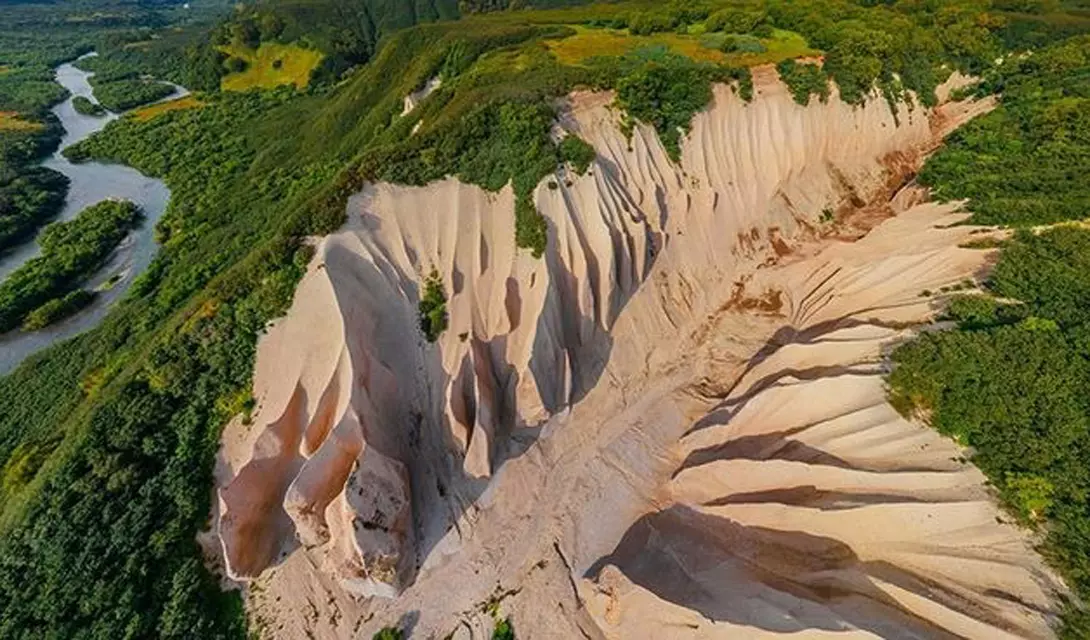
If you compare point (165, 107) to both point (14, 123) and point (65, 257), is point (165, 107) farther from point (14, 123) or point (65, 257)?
point (65, 257)

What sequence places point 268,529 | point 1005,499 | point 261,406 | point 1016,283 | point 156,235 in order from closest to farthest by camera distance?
point 1005,499 → point 268,529 → point 261,406 → point 1016,283 → point 156,235

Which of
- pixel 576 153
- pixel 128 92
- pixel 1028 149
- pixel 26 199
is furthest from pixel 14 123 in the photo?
pixel 1028 149

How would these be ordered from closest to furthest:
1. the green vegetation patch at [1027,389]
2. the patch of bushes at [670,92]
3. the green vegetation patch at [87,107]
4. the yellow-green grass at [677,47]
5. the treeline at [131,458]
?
the green vegetation patch at [1027,389] < the treeline at [131,458] < the patch of bushes at [670,92] < the yellow-green grass at [677,47] < the green vegetation patch at [87,107]

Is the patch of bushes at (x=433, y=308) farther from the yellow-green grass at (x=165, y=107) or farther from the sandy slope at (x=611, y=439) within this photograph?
the yellow-green grass at (x=165, y=107)

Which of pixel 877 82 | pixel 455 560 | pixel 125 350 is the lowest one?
pixel 455 560

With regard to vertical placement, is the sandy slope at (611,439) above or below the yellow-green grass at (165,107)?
below

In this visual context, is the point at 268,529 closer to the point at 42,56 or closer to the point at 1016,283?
the point at 1016,283

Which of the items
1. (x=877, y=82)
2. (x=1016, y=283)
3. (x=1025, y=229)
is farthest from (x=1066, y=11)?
(x=1016, y=283)

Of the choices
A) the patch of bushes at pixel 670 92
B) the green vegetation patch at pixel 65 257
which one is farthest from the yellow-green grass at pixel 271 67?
the patch of bushes at pixel 670 92
